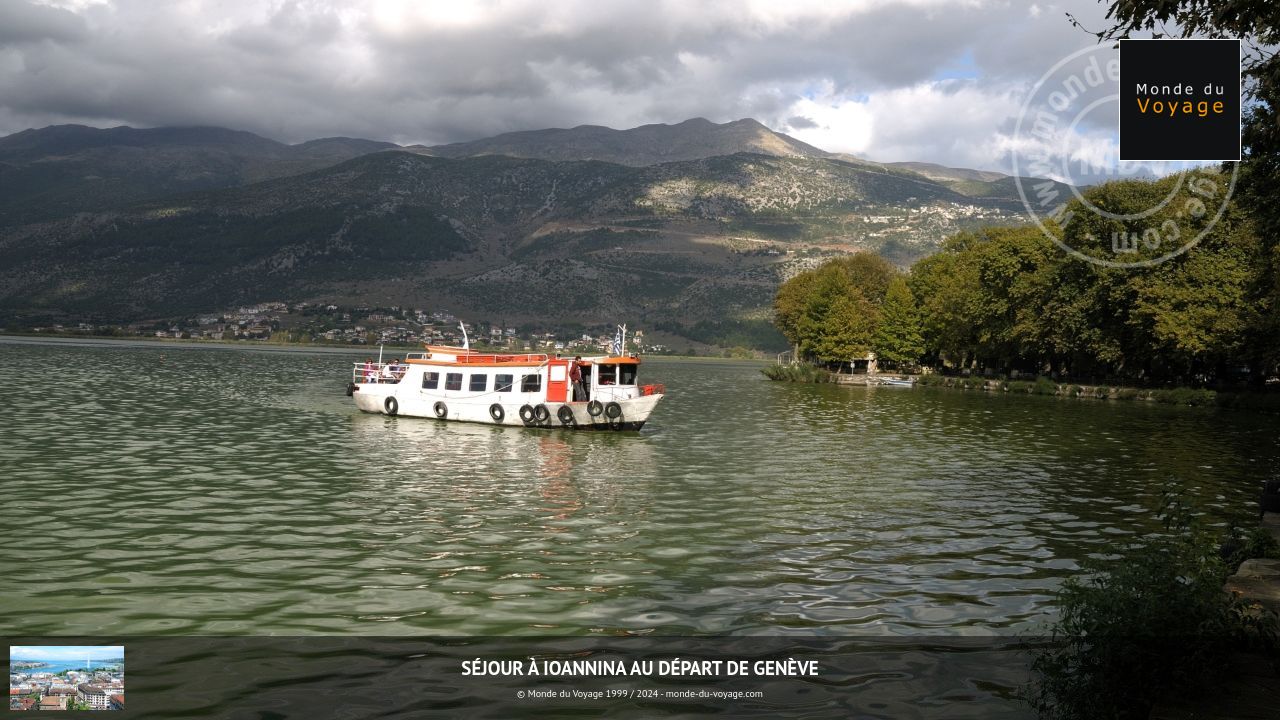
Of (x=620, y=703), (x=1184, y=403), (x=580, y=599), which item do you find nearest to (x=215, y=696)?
(x=620, y=703)

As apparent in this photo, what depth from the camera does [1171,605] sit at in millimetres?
Result: 10750

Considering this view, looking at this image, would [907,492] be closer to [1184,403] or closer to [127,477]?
[127,477]

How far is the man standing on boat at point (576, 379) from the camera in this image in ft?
168

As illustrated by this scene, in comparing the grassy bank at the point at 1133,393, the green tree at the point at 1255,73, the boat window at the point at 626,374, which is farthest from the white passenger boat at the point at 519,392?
the grassy bank at the point at 1133,393

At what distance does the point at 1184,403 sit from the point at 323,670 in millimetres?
89626

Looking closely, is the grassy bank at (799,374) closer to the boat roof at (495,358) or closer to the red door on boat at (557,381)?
the boat roof at (495,358)

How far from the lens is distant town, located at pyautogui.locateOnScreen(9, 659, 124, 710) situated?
11.2m

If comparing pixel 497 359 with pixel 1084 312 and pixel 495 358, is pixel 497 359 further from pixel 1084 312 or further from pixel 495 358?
pixel 1084 312

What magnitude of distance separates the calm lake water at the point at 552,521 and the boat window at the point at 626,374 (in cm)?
381

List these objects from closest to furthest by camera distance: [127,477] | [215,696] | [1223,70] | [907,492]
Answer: [215,696] < [1223,70] < [127,477] < [907,492]

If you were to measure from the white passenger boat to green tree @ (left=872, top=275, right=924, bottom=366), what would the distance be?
293ft

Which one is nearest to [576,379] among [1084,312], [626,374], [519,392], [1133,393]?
[626,374]

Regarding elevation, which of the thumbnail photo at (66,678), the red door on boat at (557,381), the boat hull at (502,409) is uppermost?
the red door on boat at (557,381)

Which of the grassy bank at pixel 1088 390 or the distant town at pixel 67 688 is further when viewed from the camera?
the grassy bank at pixel 1088 390
